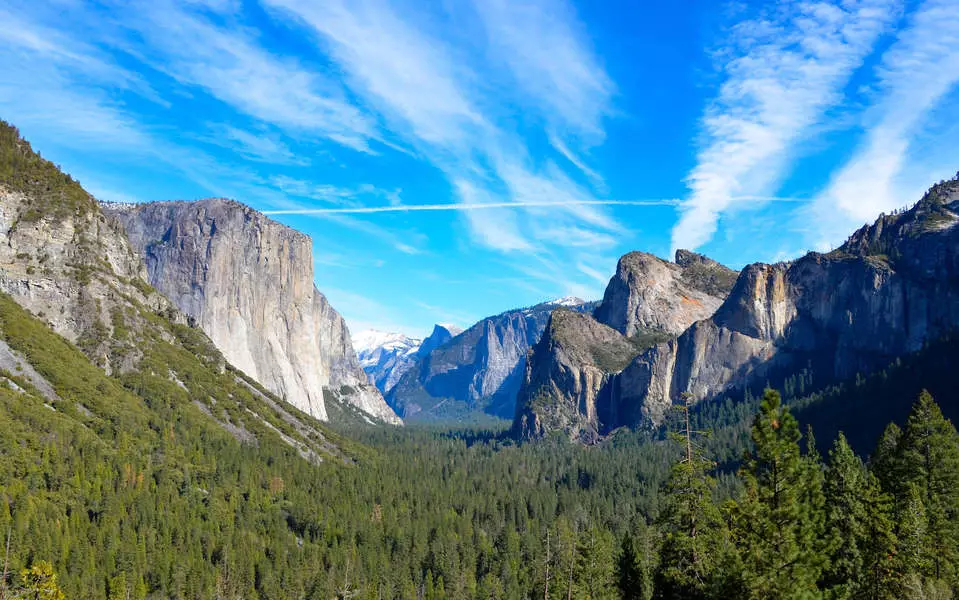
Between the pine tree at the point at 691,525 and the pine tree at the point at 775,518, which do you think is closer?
the pine tree at the point at 775,518

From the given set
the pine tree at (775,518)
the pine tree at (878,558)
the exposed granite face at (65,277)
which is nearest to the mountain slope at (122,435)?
the exposed granite face at (65,277)

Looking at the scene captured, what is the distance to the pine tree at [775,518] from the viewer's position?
28.1 metres

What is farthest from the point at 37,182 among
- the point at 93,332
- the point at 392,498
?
the point at 392,498

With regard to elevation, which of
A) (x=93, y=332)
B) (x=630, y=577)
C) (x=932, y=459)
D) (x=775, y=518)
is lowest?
(x=630, y=577)

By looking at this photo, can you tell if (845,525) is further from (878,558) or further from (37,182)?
(37,182)

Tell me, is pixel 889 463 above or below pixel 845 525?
above

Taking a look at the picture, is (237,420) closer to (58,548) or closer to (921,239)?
(58,548)

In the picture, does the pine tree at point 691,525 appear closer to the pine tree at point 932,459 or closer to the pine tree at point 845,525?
the pine tree at point 845,525

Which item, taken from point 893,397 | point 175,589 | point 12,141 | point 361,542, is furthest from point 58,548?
point 893,397

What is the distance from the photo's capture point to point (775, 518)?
98.3 feet

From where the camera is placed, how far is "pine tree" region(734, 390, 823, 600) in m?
28.1

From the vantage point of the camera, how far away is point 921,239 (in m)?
199

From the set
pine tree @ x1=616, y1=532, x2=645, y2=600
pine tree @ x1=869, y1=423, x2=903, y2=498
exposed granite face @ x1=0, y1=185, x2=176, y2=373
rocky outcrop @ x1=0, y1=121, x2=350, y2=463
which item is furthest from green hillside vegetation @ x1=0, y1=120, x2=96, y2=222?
pine tree @ x1=869, y1=423, x2=903, y2=498

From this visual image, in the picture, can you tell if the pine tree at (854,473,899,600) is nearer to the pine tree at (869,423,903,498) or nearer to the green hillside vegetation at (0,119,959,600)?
the green hillside vegetation at (0,119,959,600)
